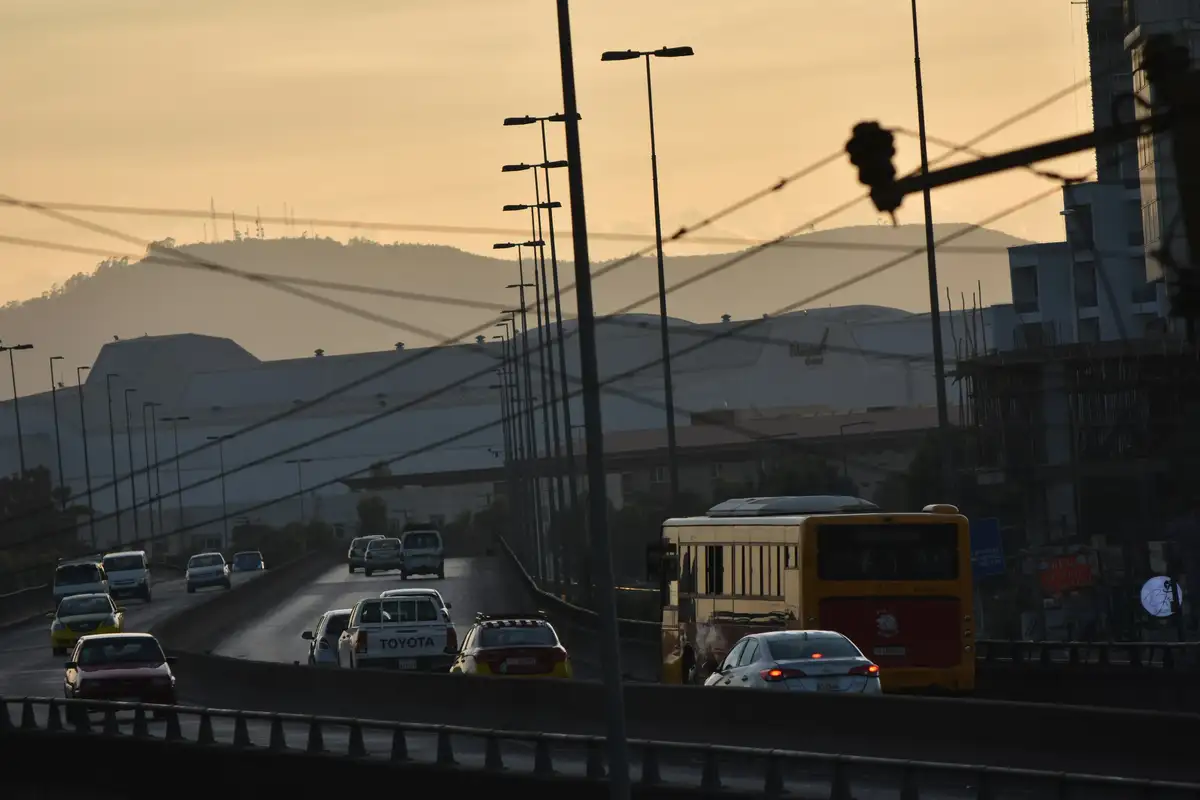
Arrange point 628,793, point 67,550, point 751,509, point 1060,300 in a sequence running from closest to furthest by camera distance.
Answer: point 628,793, point 751,509, point 1060,300, point 67,550

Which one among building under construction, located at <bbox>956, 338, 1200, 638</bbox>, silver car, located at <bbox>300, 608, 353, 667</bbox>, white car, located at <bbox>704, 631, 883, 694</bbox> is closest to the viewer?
white car, located at <bbox>704, 631, 883, 694</bbox>

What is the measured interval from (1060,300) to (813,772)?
280 feet

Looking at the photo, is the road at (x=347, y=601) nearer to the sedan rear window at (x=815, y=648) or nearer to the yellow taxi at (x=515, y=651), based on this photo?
the yellow taxi at (x=515, y=651)

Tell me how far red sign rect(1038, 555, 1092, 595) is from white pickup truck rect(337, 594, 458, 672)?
454 inches

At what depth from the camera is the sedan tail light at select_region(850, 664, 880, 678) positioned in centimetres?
2942

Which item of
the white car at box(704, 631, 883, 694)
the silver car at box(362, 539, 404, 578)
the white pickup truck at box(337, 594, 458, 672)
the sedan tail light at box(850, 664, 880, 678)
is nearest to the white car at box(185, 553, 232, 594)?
the silver car at box(362, 539, 404, 578)

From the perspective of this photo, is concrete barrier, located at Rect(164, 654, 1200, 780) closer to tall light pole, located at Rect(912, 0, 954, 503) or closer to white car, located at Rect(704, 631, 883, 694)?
white car, located at Rect(704, 631, 883, 694)

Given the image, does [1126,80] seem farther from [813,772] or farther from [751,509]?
[813,772]


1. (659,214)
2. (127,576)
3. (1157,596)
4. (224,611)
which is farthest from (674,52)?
(127,576)

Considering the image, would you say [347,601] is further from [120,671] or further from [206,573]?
[120,671]

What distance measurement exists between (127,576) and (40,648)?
72.6ft

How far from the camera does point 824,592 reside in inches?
1372

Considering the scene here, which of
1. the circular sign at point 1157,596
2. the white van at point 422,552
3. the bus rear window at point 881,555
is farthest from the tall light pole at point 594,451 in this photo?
the white van at point 422,552

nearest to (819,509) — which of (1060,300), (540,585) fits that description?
(540,585)
